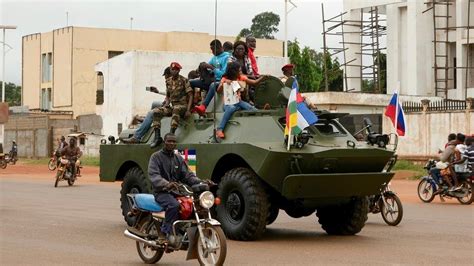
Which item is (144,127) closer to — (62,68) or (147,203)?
(147,203)

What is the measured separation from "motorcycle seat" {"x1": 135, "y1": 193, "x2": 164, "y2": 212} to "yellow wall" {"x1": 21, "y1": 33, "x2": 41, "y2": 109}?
226ft

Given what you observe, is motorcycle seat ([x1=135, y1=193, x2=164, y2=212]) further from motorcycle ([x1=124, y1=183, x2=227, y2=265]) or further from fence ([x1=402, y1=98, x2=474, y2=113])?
fence ([x1=402, y1=98, x2=474, y2=113])

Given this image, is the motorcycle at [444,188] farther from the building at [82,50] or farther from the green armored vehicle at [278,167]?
the building at [82,50]

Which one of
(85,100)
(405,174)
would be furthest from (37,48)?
(405,174)

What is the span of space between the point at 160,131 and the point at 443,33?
114ft

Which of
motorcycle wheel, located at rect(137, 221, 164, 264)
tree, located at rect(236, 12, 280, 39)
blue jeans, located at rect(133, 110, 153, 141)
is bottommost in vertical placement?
motorcycle wheel, located at rect(137, 221, 164, 264)

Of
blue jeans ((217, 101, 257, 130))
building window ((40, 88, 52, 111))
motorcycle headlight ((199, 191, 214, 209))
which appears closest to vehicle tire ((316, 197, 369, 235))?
blue jeans ((217, 101, 257, 130))

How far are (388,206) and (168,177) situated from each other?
6598 mm

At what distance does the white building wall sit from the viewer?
52594mm

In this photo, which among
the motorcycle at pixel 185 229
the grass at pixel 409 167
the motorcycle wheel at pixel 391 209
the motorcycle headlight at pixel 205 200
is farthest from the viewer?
the grass at pixel 409 167

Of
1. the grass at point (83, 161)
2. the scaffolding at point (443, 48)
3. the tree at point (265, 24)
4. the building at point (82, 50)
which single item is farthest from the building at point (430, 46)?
the tree at point (265, 24)

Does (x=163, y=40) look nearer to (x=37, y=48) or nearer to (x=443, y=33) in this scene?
(x=37, y=48)

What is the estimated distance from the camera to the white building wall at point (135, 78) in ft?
173

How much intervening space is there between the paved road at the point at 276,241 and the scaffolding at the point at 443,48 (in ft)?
87.0
